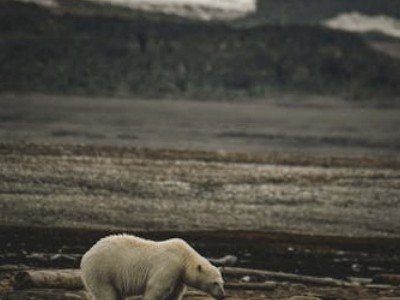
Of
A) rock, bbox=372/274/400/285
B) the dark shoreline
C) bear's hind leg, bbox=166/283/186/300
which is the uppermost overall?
bear's hind leg, bbox=166/283/186/300

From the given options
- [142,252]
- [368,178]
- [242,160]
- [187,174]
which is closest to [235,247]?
[142,252]

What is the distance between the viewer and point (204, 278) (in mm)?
15469

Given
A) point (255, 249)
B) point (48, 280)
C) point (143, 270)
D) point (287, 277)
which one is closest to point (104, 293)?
point (143, 270)

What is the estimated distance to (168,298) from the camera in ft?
50.2

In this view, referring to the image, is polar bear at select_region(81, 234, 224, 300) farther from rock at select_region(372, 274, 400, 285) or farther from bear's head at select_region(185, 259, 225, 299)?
rock at select_region(372, 274, 400, 285)

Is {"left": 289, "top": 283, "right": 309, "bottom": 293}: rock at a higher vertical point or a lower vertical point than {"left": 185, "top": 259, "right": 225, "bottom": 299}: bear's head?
lower

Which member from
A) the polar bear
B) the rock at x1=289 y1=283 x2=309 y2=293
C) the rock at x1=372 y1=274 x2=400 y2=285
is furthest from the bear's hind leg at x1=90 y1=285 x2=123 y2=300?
the rock at x1=372 y1=274 x2=400 y2=285

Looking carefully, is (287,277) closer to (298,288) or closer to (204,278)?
(298,288)

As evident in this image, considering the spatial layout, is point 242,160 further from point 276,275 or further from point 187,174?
point 276,275

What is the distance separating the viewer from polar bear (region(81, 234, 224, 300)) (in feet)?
49.7

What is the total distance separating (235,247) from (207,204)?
13099 mm

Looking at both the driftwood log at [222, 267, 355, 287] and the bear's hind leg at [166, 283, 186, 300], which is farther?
the driftwood log at [222, 267, 355, 287]

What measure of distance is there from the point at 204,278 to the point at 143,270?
2.80ft

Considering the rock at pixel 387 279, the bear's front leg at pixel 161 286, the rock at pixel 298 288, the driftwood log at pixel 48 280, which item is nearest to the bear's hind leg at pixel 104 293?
the bear's front leg at pixel 161 286
